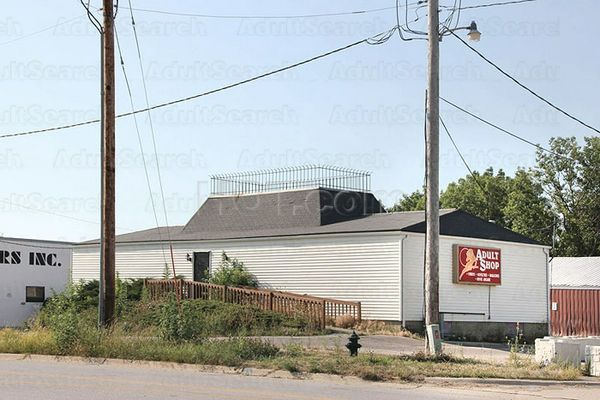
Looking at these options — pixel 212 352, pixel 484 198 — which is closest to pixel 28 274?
pixel 212 352

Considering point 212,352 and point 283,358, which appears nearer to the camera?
point 283,358

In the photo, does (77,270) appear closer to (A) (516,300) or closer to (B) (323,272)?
(B) (323,272)

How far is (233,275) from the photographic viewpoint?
3731 cm

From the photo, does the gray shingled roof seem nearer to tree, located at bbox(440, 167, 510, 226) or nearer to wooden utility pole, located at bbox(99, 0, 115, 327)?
wooden utility pole, located at bbox(99, 0, 115, 327)

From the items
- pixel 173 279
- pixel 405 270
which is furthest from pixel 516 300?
pixel 173 279

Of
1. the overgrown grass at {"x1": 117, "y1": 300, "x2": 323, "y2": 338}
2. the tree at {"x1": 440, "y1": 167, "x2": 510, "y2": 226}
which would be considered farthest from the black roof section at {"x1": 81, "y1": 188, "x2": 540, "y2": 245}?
the tree at {"x1": 440, "y1": 167, "x2": 510, "y2": 226}

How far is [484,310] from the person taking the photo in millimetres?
35438

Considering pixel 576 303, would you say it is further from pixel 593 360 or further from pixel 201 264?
pixel 593 360

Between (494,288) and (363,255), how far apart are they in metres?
6.05

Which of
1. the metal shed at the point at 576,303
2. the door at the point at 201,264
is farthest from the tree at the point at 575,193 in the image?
the door at the point at 201,264

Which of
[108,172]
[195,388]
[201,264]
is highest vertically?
[108,172]

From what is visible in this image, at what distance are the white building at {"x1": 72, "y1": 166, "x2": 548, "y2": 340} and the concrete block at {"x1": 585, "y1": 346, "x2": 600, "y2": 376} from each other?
13.7m

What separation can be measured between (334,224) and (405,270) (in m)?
5.16

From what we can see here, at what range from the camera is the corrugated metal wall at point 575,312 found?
4736cm
